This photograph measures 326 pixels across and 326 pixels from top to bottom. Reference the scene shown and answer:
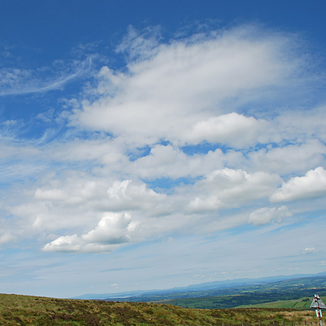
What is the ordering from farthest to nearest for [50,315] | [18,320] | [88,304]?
[88,304] → [50,315] → [18,320]

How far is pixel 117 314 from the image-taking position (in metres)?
49.2

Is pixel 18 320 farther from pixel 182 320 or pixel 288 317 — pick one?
pixel 288 317

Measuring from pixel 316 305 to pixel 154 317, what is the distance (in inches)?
1192

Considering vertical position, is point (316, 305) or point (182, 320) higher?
point (316, 305)

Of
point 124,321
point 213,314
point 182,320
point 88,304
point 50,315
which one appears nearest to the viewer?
point 50,315

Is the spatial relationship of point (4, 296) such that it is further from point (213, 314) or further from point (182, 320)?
point (213, 314)

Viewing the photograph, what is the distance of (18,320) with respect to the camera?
38500mm

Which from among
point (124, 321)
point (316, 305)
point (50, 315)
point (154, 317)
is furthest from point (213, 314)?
point (316, 305)

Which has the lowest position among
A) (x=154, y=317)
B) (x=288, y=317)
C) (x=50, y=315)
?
(x=288, y=317)

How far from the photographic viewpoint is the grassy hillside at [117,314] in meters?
41.6

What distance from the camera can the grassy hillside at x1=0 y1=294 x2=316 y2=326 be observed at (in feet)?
136

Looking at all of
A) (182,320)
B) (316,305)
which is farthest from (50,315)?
(316,305)

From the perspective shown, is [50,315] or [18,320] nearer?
[18,320]

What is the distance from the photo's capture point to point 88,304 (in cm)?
5438
